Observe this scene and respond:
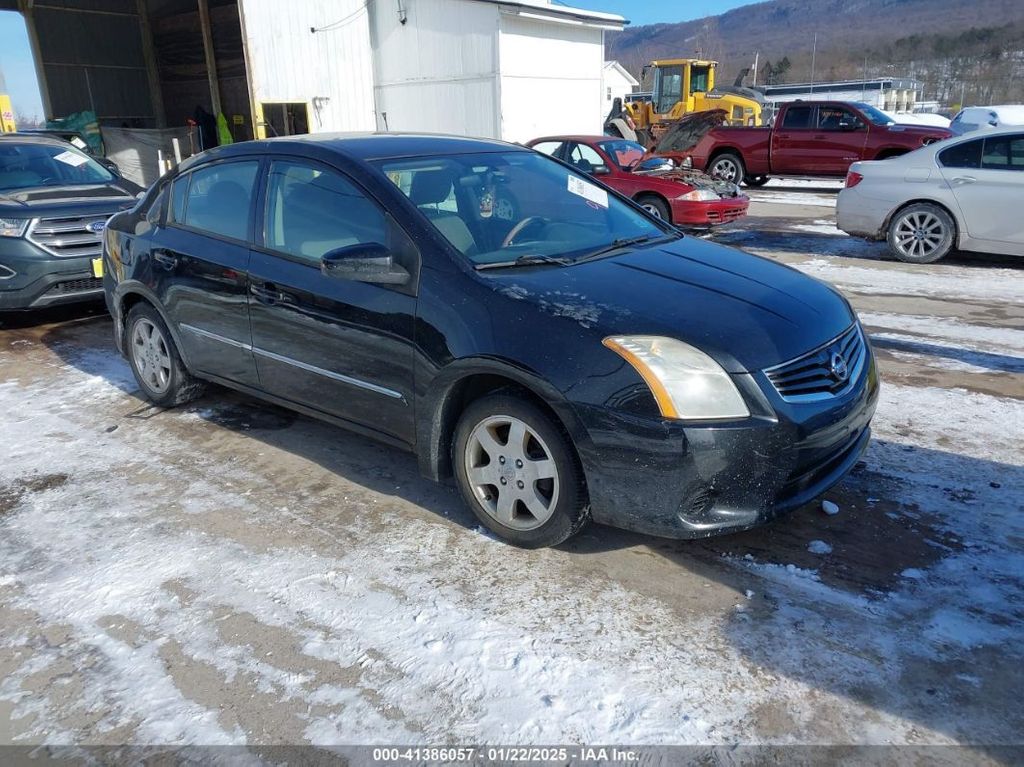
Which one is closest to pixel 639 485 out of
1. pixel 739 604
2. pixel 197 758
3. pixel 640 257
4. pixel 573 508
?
pixel 573 508

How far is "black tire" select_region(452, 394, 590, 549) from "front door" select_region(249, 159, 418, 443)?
0.36 meters

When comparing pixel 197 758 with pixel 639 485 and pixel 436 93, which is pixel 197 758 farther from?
pixel 436 93

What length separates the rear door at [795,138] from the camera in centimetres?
1669

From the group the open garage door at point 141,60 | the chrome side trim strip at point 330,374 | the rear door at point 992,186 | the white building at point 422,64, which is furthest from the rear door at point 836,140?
the chrome side trim strip at point 330,374

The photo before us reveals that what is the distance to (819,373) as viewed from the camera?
10.7 ft

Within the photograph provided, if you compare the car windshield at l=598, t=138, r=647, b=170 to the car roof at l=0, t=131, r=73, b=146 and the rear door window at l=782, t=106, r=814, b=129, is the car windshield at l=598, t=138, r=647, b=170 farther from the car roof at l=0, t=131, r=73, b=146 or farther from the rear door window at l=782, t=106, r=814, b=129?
the car roof at l=0, t=131, r=73, b=146

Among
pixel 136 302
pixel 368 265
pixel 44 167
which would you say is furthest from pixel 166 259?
pixel 44 167

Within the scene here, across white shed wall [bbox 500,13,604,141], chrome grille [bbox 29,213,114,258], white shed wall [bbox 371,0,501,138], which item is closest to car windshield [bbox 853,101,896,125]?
white shed wall [bbox 500,13,604,141]

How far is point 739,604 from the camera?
3.11 metres

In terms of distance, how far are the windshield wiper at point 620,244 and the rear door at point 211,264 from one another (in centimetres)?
186

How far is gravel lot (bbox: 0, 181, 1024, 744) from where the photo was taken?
2.57 metres

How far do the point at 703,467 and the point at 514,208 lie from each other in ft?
5.81

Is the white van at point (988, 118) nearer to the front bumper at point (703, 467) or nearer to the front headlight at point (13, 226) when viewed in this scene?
the front headlight at point (13, 226)

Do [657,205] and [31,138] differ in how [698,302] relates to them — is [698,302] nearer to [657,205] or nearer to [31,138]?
[31,138]
